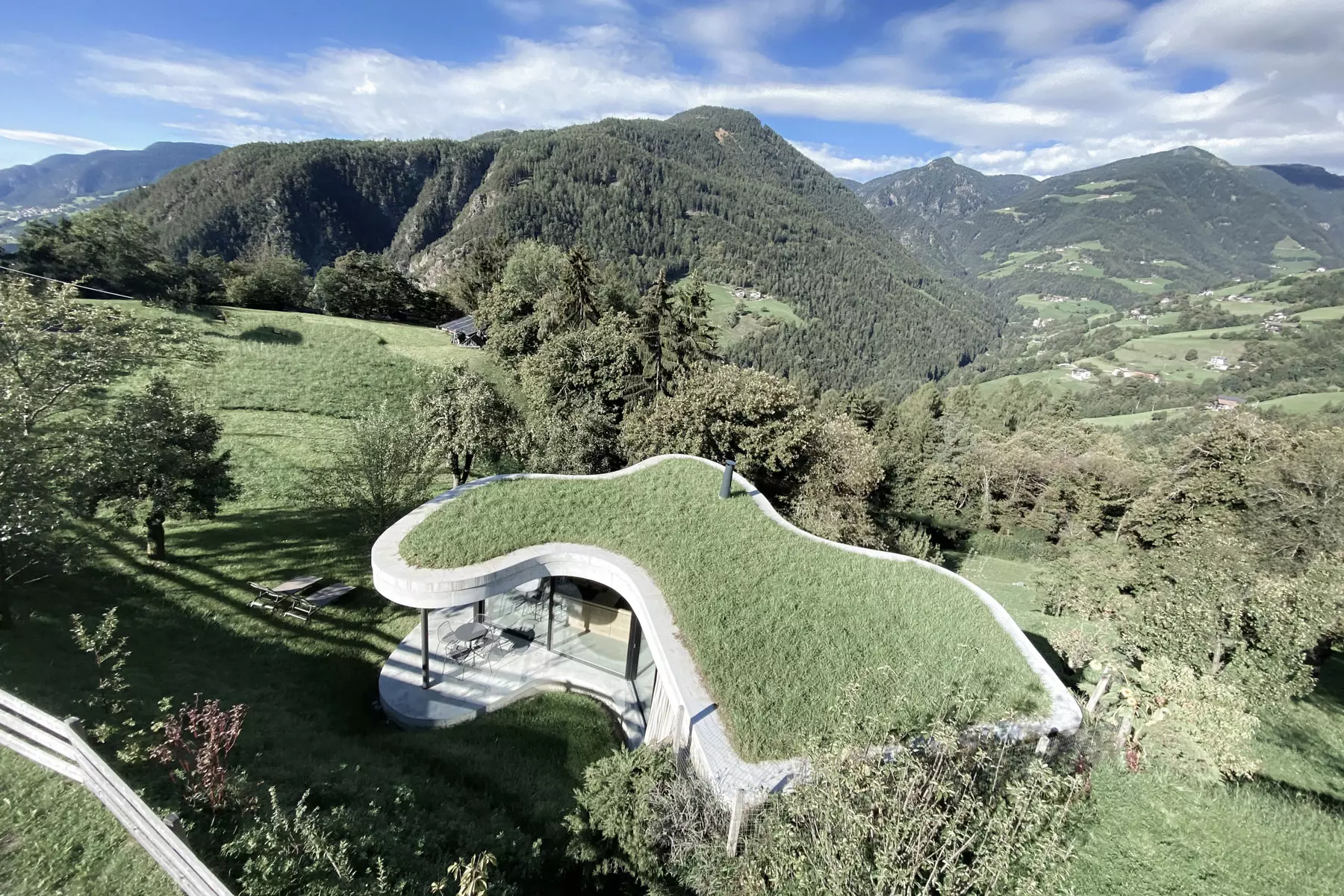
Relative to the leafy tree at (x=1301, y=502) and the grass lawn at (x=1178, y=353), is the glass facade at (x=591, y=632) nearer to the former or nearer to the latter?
the leafy tree at (x=1301, y=502)

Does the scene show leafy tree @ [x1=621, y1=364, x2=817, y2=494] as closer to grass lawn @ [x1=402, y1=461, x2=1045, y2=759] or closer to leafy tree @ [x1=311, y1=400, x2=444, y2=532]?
grass lawn @ [x1=402, y1=461, x2=1045, y2=759]

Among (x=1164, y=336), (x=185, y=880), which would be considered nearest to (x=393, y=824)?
(x=185, y=880)

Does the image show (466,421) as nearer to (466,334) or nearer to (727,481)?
(727,481)

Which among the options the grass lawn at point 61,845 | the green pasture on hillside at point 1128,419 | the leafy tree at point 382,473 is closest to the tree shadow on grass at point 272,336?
the leafy tree at point 382,473

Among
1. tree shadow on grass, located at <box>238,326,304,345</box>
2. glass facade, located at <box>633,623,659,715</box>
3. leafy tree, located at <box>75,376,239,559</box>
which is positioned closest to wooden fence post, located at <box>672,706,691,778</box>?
glass facade, located at <box>633,623,659,715</box>

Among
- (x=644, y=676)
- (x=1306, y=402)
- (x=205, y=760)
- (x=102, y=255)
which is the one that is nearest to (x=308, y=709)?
(x=205, y=760)

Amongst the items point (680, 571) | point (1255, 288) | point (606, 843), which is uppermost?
point (1255, 288)

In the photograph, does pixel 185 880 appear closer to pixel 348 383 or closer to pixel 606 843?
pixel 606 843
